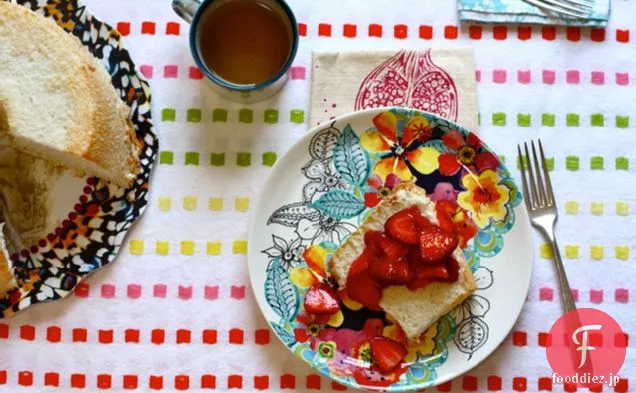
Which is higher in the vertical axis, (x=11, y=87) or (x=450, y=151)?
(x=11, y=87)

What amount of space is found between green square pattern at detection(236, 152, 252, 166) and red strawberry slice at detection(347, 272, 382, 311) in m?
0.32

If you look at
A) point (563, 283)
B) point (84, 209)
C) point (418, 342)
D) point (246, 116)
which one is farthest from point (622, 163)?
point (84, 209)

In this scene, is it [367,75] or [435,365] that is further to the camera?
[367,75]

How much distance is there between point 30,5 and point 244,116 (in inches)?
18.6

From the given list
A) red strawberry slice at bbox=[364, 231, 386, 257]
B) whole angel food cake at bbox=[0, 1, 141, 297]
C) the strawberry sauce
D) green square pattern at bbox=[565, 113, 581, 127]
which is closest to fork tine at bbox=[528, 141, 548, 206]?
green square pattern at bbox=[565, 113, 581, 127]

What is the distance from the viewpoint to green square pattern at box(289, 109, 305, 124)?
148 centimetres

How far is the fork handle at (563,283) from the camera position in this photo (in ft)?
4.64

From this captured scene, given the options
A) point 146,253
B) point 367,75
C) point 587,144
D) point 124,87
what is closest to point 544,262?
point 587,144

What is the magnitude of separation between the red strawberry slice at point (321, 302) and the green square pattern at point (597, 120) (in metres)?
0.64

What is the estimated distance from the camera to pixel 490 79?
4.91ft

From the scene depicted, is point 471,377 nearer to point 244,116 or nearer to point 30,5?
point 244,116

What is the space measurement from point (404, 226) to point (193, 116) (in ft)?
1.60

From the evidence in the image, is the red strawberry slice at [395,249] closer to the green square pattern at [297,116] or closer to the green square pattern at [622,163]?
the green square pattern at [297,116]

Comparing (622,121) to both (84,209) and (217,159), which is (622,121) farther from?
(84,209)
